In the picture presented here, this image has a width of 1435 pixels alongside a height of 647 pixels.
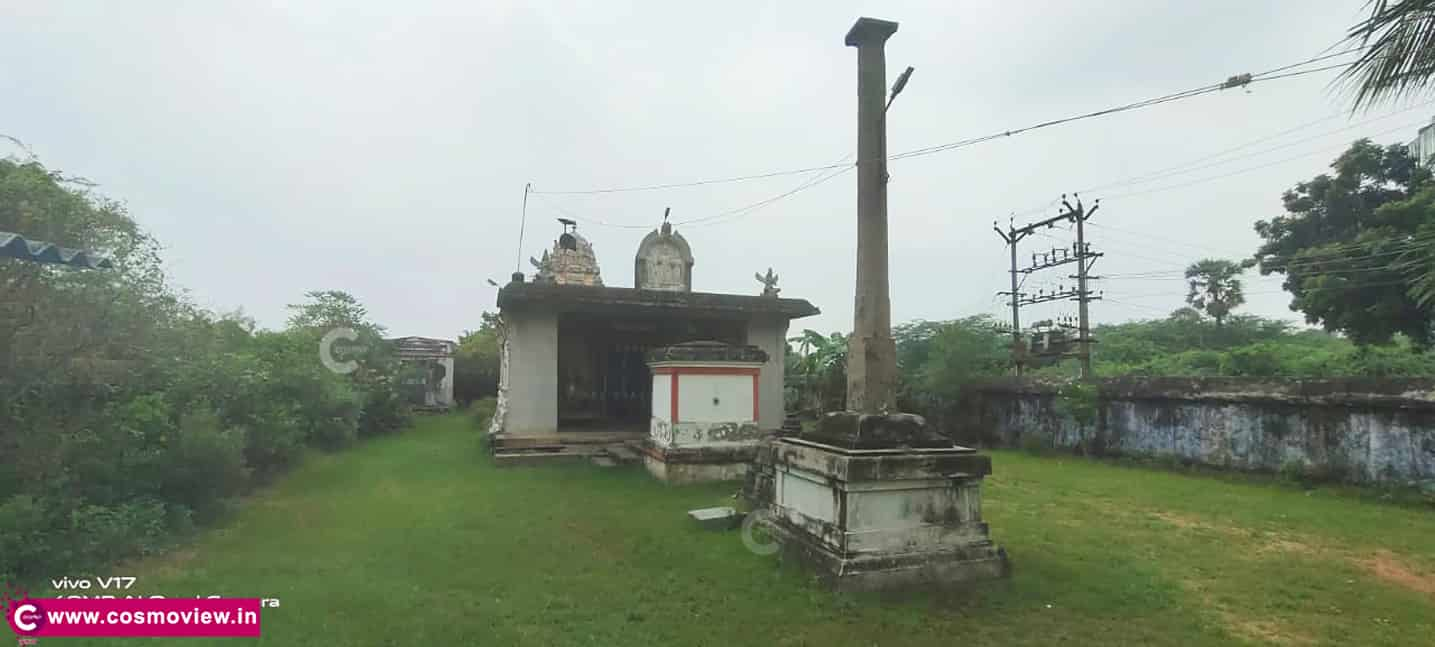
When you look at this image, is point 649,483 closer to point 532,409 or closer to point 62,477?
point 532,409

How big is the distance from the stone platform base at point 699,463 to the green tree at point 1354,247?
12999 mm

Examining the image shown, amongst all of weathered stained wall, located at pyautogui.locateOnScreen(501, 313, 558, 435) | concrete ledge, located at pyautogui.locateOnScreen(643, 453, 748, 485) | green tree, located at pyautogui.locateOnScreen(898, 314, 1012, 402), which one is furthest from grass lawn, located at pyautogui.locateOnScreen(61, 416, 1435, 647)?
green tree, located at pyautogui.locateOnScreen(898, 314, 1012, 402)

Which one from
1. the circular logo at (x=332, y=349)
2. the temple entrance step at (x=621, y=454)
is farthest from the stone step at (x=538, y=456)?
the circular logo at (x=332, y=349)

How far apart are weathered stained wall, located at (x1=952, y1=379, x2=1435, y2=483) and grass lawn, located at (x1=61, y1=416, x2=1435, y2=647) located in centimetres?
87

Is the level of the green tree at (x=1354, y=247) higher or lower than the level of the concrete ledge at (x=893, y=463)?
higher

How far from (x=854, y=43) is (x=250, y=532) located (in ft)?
24.4

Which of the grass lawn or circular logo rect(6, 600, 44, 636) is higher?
circular logo rect(6, 600, 44, 636)

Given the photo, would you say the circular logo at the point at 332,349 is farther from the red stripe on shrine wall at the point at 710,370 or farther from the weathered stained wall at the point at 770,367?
the weathered stained wall at the point at 770,367

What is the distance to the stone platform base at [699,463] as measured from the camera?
9.84 m

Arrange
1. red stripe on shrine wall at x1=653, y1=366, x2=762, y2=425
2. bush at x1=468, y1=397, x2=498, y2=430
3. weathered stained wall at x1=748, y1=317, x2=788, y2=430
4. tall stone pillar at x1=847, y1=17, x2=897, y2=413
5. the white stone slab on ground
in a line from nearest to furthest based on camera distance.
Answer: tall stone pillar at x1=847, y1=17, x2=897, y2=413 < the white stone slab on ground < red stripe on shrine wall at x1=653, y1=366, x2=762, y2=425 < weathered stained wall at x1=748, y1=317, x2=788, y2=430 < bush at x1=468, y1=397, x2=498, y2=430

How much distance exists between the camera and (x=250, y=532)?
6.49 metres

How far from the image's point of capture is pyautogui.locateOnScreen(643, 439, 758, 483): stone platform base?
32.3ft

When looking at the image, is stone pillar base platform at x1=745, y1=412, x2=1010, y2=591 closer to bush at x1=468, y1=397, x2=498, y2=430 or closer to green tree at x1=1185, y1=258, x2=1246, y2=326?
bush at x1=468, y1=397, x2=498, y2=430

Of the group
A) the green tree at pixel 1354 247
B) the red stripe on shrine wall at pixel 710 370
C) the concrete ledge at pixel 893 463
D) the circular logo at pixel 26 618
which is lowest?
the circular logo at pixel 26 618
